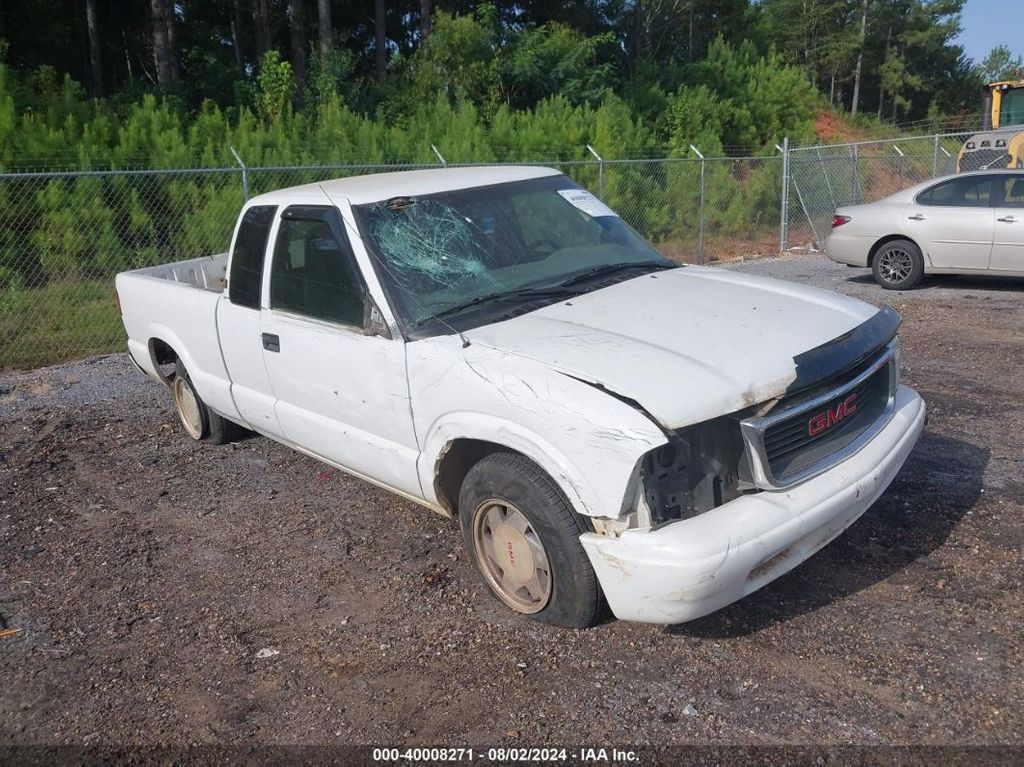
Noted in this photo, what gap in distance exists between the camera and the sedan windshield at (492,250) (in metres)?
3.98

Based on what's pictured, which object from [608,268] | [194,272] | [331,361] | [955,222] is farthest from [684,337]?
[955,222]

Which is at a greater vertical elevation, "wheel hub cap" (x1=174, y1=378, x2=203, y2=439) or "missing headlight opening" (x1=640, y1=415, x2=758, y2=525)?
"missing headlight opening" (x1=640, y1=415, x2=758, y2=525)

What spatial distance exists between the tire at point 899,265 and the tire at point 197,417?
330 inches

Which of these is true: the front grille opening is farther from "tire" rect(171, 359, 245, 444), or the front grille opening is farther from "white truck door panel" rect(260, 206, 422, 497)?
"tire" rect(171, 359, 245, 444)

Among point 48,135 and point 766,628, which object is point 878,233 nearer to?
point 766,628

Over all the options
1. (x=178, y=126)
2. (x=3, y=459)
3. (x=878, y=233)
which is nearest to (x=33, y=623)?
(x=3, y=459)

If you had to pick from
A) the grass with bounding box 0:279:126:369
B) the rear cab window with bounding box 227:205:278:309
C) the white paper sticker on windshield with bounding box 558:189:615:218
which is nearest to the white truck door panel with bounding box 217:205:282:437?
the rear cab window with bounding box 227:205:278:309

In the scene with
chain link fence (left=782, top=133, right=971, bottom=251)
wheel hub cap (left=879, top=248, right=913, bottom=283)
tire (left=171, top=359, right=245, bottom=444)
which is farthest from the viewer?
chain link fence (left=782, top=133, right=971, bottom=251)

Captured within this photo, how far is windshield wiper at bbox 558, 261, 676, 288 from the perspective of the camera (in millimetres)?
4293

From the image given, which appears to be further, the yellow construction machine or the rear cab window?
the yellow construction machine

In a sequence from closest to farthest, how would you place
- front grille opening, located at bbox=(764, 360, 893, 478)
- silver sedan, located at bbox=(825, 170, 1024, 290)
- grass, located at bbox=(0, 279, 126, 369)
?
1. front grille opening, located at bbox=(764, 360, 893, 478)
2. grass, located at bbox=(0, 279, 126, 369)
3. silver sedan, located at bbox=(825, 170, 1024, 290)

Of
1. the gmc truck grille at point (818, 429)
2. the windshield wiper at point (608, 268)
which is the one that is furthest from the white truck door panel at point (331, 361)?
the gmc truck grille at point (818, 429)

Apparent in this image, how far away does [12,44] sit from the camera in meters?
21.0

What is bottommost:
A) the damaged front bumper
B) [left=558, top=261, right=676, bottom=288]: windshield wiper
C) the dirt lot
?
the dirt lot
